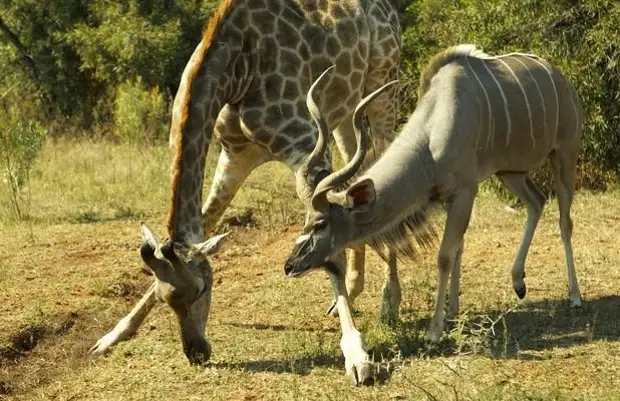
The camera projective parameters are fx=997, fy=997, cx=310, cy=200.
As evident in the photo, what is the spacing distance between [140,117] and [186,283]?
35.0 feet

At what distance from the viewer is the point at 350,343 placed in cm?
565

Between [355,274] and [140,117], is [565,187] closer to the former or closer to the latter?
[355,274]

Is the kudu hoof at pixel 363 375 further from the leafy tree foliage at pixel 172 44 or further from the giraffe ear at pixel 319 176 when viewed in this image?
the leafy tree foliage at pixel 172 44

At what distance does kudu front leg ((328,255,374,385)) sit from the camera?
5.34 meters

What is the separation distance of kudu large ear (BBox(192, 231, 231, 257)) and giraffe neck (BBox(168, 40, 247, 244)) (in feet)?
0.56

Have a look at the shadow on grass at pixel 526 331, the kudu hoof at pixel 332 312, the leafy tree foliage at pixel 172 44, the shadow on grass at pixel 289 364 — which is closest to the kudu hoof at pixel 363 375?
the shadow on grass at pixel 526 331

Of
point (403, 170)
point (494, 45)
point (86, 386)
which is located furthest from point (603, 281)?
point (494, 45)

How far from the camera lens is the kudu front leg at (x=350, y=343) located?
210 inches

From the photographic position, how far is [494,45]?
38.1ft

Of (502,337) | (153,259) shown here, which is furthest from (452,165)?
(153,259)

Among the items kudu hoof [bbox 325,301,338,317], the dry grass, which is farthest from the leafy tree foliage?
kudu hoof [bbox 325,301,338,317]

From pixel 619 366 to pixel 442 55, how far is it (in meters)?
2.33

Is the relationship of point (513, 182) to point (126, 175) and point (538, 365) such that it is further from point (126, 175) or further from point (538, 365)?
point (126, 175)

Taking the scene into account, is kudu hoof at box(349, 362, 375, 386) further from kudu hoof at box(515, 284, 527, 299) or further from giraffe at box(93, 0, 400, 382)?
kudu hoof at box(515, 284, 527, 299)
